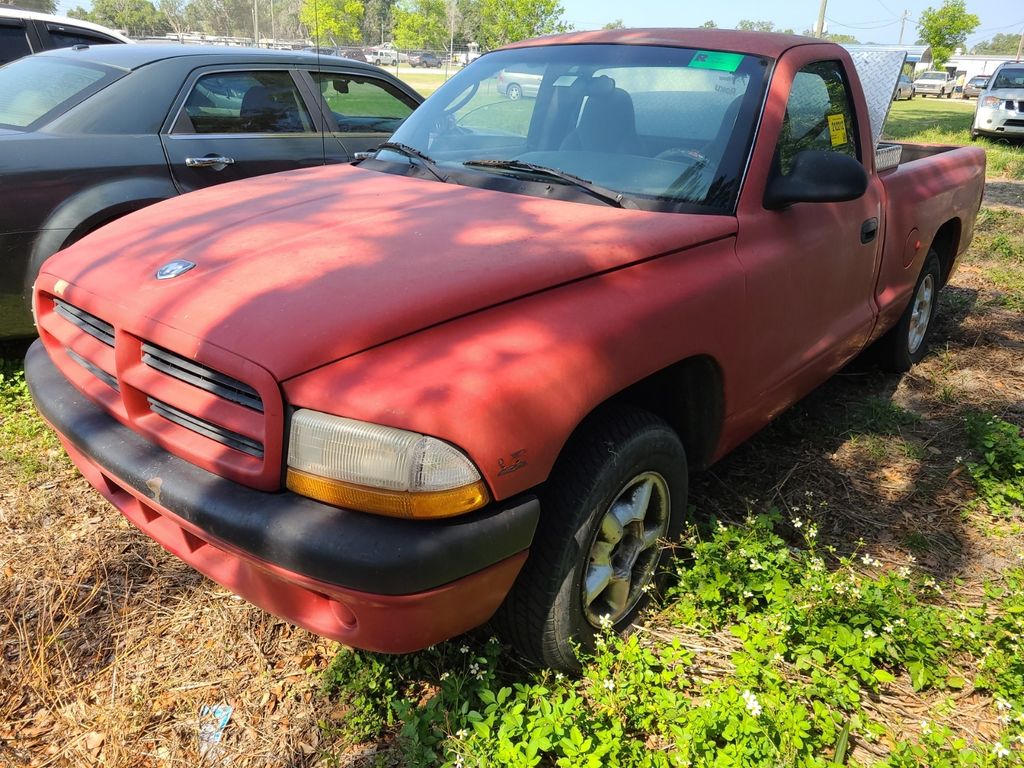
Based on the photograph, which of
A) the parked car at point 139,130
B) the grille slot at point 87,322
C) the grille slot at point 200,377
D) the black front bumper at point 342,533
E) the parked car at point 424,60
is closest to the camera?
the black front bumper at point 342,533

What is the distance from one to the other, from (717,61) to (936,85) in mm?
58060

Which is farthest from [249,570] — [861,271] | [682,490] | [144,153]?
[144,153]

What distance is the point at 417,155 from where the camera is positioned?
3.02 meters

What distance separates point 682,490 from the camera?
2.46m

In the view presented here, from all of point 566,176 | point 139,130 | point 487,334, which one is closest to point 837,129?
point 566,176

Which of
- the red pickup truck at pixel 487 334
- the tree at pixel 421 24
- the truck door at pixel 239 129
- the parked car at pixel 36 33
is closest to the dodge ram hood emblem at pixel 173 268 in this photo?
the red pickup truck at pixel 487 334

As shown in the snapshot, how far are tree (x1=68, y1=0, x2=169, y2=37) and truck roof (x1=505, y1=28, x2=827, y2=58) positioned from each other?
7493 centimetres

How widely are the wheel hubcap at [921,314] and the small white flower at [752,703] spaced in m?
3.12

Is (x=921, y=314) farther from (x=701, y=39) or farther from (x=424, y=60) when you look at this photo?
(x=424, y=60)

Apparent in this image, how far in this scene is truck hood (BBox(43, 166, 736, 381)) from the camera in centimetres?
175

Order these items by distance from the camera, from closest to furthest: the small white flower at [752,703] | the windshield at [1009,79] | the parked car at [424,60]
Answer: the small white flower at [752,703]
the windshield at [1009,79]
the parked car at [424,60]

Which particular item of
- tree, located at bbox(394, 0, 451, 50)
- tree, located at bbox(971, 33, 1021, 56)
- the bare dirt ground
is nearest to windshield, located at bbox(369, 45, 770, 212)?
the bare dirt ground

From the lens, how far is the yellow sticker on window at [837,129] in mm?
3135

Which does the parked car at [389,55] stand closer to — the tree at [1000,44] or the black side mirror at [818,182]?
the black side mirror at [818,182]
